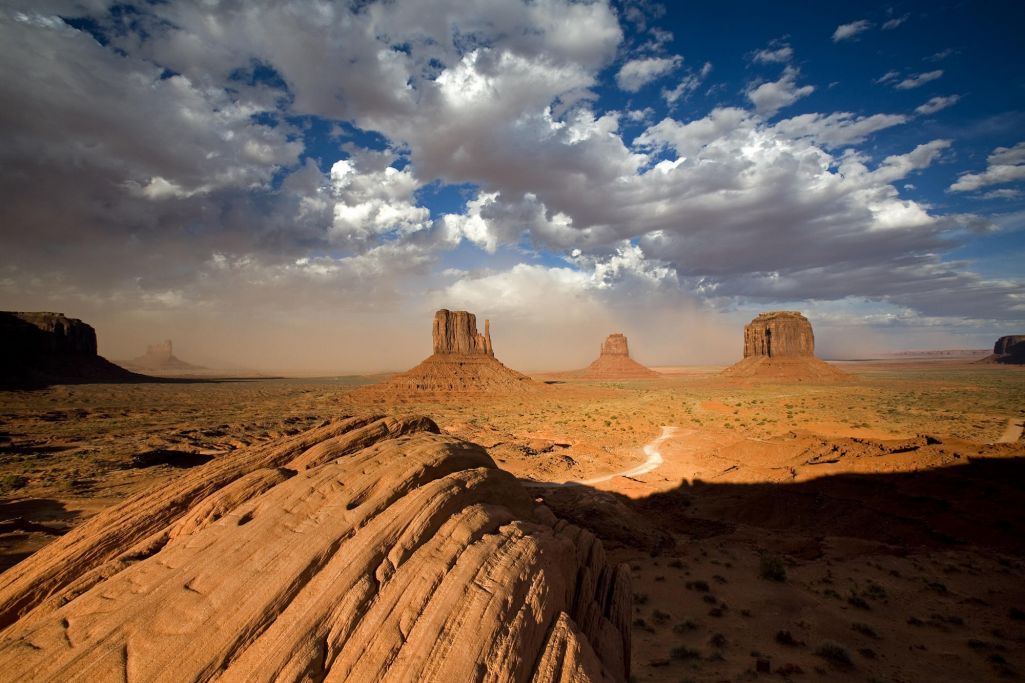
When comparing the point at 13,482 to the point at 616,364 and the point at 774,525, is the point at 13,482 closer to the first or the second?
the point at 774,525

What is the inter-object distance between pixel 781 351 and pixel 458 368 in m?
94.2

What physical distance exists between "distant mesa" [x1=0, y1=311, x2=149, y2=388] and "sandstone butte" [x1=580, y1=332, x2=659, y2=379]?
16367 centimetres

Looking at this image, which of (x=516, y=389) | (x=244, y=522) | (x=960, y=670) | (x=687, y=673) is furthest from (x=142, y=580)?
(x=516, y=389)

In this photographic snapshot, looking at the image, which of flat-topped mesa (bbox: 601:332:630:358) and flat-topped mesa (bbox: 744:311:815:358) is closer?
flat-topped mesa (bbox: 744:311:815:358)

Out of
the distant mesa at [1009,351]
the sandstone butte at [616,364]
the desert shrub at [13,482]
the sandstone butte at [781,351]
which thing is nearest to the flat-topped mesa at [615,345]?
the sandstone butte at [616,364]

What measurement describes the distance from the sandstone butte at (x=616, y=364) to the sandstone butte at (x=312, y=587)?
572ft

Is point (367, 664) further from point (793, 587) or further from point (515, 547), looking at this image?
point (793, 587)

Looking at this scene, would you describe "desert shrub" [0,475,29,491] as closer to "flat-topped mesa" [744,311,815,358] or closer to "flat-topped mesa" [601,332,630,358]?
"flat-topped mesa" [744,311,815,358]

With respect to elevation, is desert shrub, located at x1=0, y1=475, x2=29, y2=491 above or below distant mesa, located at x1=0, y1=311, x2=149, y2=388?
below

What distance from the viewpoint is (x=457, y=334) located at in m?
115

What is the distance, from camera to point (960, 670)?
31.1 feet

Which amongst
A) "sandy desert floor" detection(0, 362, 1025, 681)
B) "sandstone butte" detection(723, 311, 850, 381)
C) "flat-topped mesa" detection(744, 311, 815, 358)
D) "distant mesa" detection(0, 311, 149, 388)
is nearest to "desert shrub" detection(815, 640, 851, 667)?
"sandy desert floor" detection(0, 362, 1025, 681)

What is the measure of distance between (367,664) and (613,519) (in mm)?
15359

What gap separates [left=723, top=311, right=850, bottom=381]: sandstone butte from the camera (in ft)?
376
